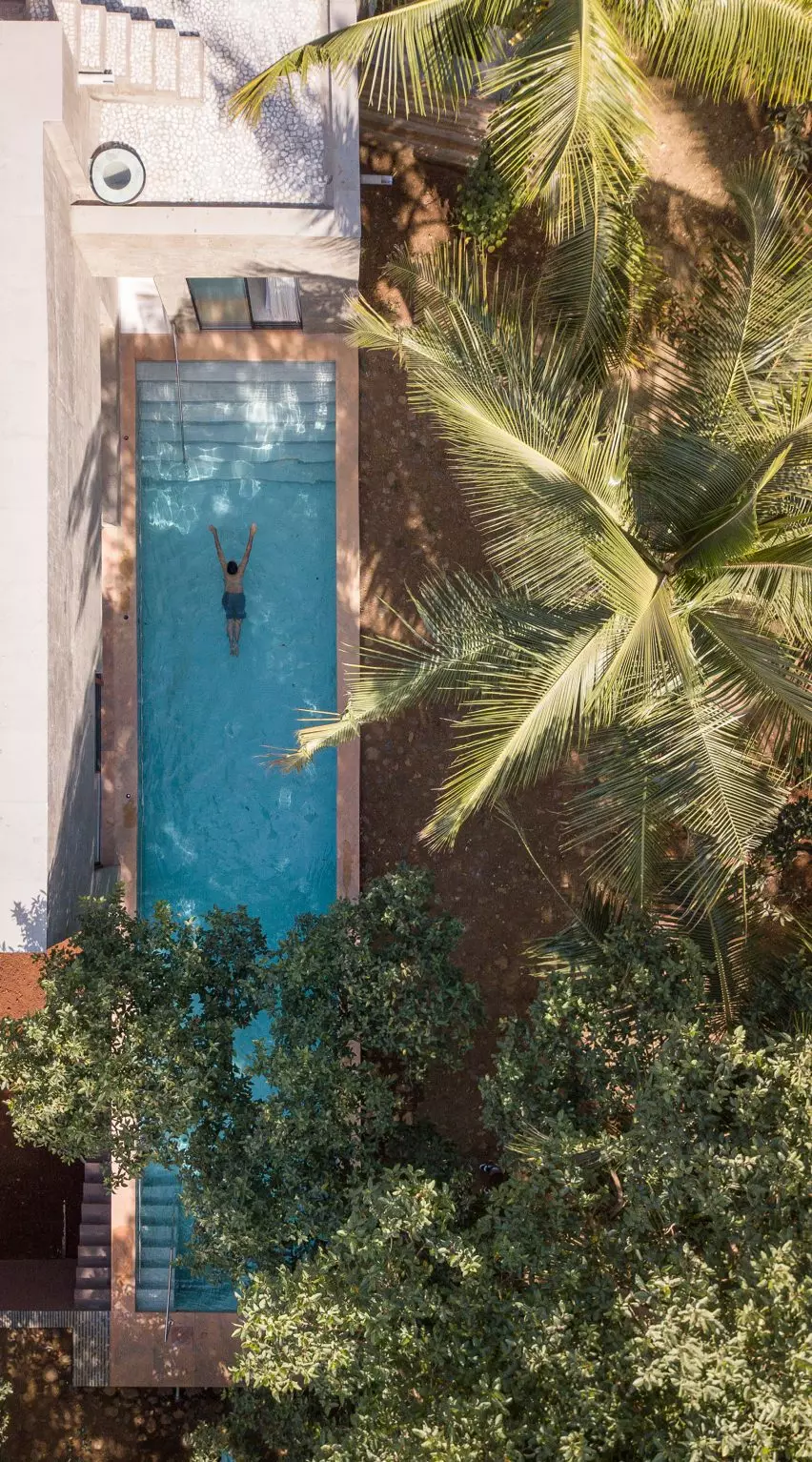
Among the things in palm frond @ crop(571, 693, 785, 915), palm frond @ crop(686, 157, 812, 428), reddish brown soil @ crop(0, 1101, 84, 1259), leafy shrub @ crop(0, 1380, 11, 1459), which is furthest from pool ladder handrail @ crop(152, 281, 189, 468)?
leafy shrub @ crop(0, 1380, 11, 1459)

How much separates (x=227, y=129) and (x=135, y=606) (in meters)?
5.47

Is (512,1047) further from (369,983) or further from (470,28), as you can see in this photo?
(470,28)

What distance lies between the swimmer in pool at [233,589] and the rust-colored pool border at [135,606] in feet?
3.60

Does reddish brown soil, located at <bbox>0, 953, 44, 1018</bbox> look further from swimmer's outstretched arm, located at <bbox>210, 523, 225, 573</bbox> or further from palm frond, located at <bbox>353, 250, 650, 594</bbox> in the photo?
palm frond, located at <bbox>353, 250, 650, 594</bbox>

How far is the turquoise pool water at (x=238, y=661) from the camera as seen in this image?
506 inches

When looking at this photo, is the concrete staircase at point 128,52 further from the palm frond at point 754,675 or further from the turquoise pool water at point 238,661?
the palm frond at point 754,675

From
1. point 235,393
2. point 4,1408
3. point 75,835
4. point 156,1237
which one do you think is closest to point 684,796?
point 75,835

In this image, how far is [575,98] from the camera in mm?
7871

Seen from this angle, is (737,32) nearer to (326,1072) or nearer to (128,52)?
(128,52)

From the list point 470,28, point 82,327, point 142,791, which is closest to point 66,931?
point 142,791

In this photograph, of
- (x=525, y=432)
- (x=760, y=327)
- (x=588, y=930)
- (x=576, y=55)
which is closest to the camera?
(x=525, y=432)

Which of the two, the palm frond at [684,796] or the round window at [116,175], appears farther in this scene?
the round window at [116,175]

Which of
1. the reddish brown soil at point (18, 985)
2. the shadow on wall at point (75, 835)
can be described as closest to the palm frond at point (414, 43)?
the shadow on wall at point (75, 835)

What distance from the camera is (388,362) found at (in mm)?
12789
